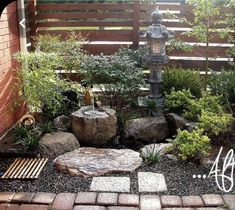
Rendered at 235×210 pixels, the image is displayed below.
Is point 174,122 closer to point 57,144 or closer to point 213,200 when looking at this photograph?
point 57,144

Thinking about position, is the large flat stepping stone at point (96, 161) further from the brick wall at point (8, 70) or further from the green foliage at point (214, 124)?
the brick wall at point (8, 70)

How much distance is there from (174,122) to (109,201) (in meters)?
1.93

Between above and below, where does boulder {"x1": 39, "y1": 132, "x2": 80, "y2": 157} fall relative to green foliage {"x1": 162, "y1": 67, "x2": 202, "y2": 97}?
below

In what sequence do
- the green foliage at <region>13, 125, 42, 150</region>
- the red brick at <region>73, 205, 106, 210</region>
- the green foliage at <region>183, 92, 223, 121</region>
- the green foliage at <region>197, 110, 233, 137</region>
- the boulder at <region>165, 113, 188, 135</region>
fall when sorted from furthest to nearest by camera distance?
the boulder at <region>165, 113, 188, 135</region>, the green foliage at <region>183, 92, 223, 121</region>, the green foliage at <region>13, 125, 42, 150</region>, the green foliage at <region>197, 110, 233, 137</region>, the red brick at <region>73, 205, 106, 210</region>

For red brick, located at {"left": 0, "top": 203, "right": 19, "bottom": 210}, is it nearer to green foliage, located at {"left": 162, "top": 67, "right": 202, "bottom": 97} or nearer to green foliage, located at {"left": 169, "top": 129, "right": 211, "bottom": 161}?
green foliage, located at {"left": 169, "top": 129, "right": 211, "bottom": 161}

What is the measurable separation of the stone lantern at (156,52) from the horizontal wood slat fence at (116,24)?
4.95 feet

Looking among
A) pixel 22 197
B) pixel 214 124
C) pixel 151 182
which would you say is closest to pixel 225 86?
pixel 214 124

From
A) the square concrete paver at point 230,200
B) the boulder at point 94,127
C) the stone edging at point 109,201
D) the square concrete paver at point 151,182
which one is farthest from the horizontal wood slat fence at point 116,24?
the stone edging at point 109,201

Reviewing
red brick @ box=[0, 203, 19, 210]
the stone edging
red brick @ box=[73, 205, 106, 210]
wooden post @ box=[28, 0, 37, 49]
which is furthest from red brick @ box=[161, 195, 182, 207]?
wooden post @ box=[28, 0, 37, 49]

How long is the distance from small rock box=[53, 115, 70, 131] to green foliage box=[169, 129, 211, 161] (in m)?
1.54

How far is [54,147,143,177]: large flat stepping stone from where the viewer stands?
3.61 m

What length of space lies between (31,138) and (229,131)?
2.28 meters

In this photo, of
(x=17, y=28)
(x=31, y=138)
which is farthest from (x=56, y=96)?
(x=17, y=28)

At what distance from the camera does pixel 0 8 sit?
2.40 m
